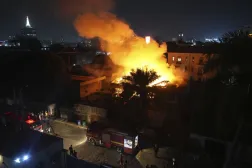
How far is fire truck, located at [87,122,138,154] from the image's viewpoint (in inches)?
669

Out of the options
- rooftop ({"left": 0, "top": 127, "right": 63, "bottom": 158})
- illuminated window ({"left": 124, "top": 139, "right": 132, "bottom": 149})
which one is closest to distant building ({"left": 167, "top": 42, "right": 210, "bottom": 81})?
illuminated window ({"left": 124, "top": 139, "right": 132, "bottom": 149})

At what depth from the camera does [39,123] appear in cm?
1952

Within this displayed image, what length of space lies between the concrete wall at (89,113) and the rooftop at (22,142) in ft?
26.0

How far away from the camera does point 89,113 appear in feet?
73.8

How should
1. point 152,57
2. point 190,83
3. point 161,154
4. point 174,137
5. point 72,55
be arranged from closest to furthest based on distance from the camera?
point 161,154 → point 174,137 → point 190,83 → point 152,57 → point 72,55

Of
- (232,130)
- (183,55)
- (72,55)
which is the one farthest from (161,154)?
(72,55)

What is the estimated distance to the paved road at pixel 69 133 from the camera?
Answer: 1908cm

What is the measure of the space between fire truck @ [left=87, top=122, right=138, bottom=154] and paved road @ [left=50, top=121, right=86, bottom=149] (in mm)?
1179

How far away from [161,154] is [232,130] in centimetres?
534

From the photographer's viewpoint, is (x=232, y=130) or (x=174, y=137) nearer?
(x=232, y=130)

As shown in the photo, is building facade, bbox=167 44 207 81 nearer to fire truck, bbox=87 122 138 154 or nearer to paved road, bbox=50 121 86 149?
paved road, bbox=50 121 86 149

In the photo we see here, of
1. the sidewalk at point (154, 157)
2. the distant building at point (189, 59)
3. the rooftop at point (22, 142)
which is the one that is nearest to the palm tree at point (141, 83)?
the sidewalk at point (154, 157)

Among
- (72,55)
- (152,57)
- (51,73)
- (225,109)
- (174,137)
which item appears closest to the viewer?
(225,109)

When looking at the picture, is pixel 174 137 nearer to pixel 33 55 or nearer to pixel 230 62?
pixel 230 62
